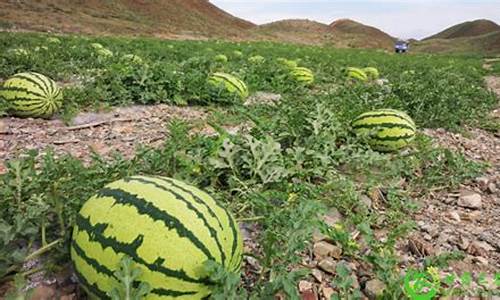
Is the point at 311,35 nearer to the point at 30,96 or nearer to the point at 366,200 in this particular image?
the point at 30,96

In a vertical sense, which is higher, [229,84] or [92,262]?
[92,262]

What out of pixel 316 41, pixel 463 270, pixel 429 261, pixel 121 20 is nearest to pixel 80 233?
pixel 429 261

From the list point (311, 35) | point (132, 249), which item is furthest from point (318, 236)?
point (311, 35)

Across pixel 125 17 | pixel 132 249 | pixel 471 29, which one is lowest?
pixel 471 29

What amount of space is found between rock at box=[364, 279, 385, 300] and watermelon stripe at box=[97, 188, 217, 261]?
2.62ft

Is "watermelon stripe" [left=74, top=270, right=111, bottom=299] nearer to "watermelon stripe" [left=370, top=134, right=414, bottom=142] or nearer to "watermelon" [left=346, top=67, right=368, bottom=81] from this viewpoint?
"watermelon stripe" [left=370, top=134, right=414, bottom=142]

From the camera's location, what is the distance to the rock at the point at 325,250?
7.63ft

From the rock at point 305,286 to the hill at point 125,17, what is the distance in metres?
21.0

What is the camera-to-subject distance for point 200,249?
1.69m

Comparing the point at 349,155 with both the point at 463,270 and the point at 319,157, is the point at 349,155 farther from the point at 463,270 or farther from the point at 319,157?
the point at 463,270


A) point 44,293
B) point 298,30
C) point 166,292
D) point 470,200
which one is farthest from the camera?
point 298,30

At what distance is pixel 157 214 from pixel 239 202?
2.94 ft

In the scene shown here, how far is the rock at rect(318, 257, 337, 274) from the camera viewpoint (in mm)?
2207

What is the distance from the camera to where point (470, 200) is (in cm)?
310
